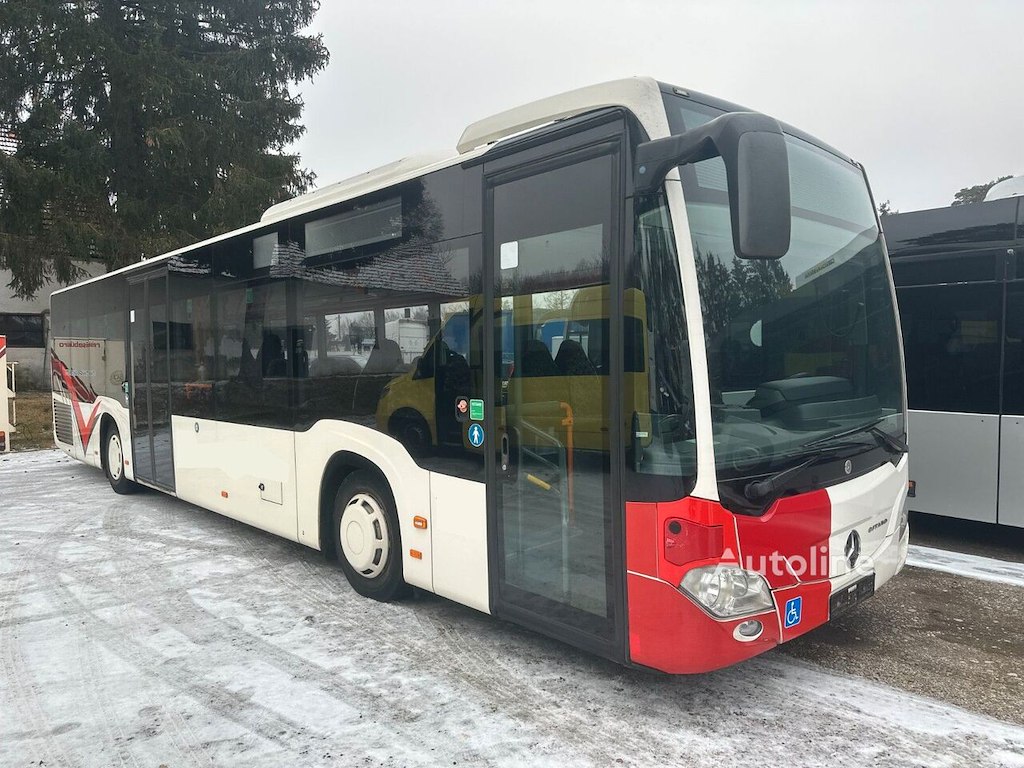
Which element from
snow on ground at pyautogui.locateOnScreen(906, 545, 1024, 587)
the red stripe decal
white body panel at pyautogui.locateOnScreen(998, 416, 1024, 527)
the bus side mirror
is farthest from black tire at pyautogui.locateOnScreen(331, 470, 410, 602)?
the red stripe decal

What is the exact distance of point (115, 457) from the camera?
923 cm

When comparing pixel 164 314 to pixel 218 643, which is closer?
pixel 218 643

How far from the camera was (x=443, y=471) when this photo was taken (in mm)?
4223

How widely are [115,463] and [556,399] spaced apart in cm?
779

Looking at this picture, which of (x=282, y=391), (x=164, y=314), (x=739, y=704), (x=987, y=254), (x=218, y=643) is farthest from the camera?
(x=164, y=314)

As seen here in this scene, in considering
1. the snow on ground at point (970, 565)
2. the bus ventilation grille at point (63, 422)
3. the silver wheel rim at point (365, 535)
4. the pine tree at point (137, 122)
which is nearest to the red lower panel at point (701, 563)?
the silver wheel rim at point (365, 535)

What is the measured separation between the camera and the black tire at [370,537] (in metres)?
4.81

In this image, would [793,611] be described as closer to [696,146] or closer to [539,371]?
[539,371]

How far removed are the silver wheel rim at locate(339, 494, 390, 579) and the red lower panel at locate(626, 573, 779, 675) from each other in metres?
2.17

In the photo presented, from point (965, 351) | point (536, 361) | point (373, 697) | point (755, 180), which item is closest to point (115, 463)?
point (373, 697)

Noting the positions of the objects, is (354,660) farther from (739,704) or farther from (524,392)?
(739,704)

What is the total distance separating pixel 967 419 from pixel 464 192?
4969 mm

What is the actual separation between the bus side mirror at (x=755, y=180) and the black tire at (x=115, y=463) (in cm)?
844

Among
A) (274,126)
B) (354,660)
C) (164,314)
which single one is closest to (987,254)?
(354,660)
